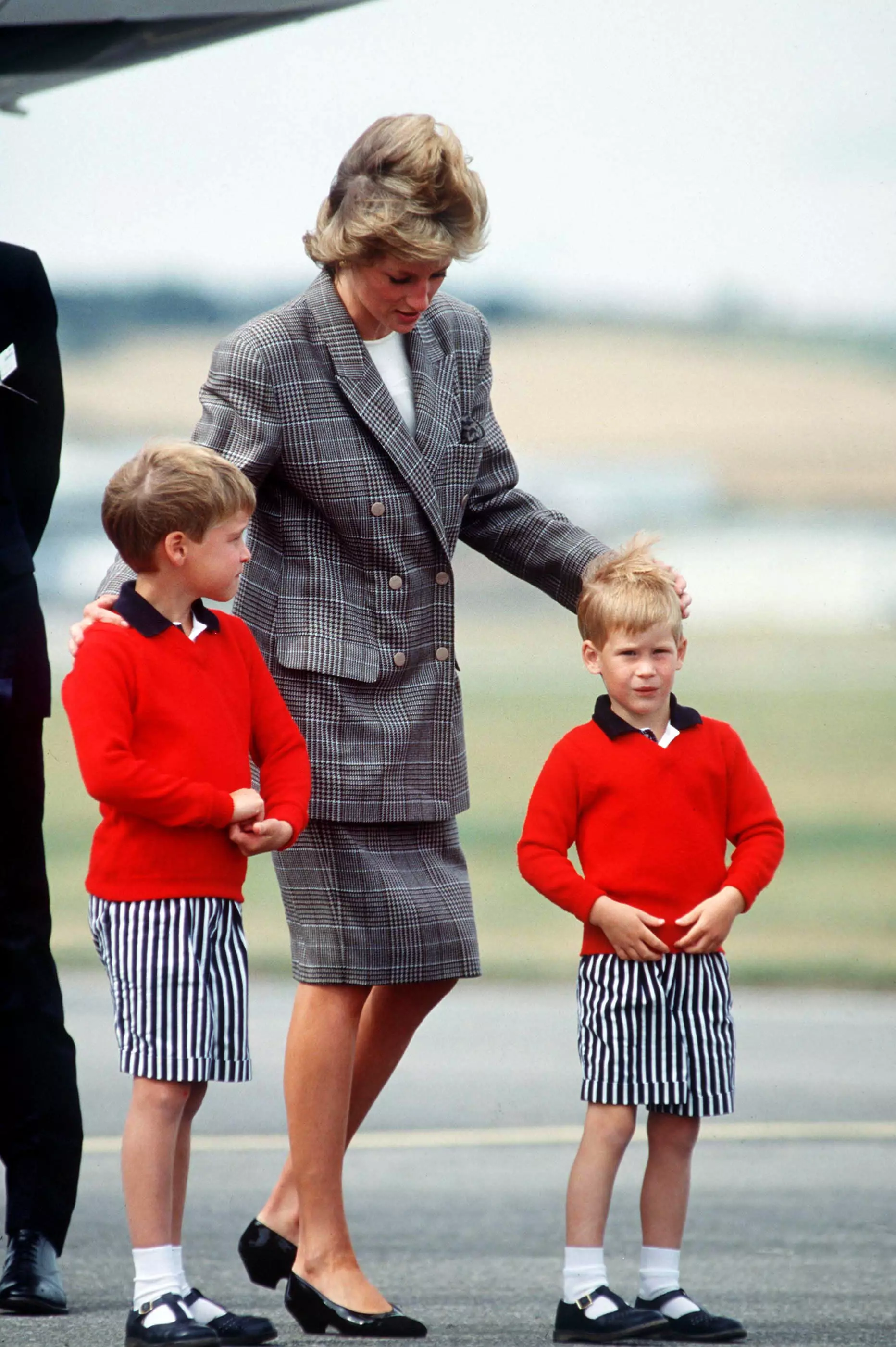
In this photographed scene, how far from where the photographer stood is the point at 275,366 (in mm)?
2322

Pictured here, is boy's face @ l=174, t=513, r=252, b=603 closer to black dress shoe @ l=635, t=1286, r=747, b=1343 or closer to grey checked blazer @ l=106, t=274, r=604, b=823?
grey checked blazer @ l=106, t=274, r=604, b=823

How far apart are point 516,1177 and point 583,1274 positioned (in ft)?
3.28

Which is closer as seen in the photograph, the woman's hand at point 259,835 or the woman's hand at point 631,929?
A: the woman's hand at point 259,835

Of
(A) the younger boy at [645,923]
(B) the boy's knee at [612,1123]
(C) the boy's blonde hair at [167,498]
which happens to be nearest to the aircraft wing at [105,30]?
(C) the boy's blonde hair at [167,498]

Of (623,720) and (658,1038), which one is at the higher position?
(623,720)

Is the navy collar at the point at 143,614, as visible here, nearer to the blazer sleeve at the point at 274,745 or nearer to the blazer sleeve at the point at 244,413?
the blazer sleeve at the point at 274,745

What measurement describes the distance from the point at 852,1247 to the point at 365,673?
45.8 inches

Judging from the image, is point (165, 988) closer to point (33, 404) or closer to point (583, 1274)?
point (583, 1274)

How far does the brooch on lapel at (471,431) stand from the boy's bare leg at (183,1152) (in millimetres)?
895

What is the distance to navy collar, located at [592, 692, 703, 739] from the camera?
2.29 metres

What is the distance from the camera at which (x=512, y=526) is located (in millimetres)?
2525

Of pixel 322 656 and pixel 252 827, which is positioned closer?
pixel 252 827

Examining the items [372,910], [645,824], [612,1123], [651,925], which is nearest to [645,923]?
[651,925]

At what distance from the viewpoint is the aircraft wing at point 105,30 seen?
119 inches
